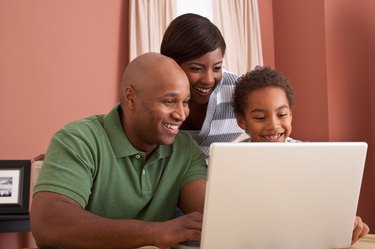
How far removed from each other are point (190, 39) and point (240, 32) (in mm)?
2472

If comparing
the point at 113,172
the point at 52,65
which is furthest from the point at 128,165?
the point at 52,65

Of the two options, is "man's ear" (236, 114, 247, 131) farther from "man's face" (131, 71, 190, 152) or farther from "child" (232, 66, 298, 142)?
"man's face" (131, 71, 190, 152)

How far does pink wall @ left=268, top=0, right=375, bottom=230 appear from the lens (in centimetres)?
381

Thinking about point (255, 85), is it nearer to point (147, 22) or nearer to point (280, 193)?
point (280, 193)

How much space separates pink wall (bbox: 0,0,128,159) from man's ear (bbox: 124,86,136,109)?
1968mm

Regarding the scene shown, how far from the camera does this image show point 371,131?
3949mm

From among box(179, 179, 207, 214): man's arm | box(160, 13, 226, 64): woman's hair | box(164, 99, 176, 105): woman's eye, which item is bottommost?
box(179, 179, 207, 214): man's arm

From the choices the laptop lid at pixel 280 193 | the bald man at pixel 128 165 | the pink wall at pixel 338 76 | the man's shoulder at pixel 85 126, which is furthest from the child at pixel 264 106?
the pink wall at pixel 338 76

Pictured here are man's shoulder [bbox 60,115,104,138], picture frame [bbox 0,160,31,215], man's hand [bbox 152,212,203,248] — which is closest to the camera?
man's hand [bbox 152,212,203,248]

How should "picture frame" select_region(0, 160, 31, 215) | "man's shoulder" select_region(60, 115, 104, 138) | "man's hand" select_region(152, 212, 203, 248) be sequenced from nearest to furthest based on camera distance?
"man's hand" select_region(152, 212, 203, 248) < "man's shoulder" select_region(60, 115, 104, 138) < "picture frame" select_region(0, 160, 31, 215)

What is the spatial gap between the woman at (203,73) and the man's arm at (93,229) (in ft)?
2.15

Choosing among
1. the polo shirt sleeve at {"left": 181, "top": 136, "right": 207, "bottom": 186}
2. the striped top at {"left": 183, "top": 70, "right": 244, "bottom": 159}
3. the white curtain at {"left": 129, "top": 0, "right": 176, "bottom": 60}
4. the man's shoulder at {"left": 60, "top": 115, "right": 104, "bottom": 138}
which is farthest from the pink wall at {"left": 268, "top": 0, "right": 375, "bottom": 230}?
the man's shoulder at {"left": 60, "top": 115, "right": 104, "bottom": 138}

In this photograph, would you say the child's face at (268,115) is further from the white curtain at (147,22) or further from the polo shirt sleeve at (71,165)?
the white curtain at (147,22)

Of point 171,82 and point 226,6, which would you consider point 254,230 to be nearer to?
point 171,82
